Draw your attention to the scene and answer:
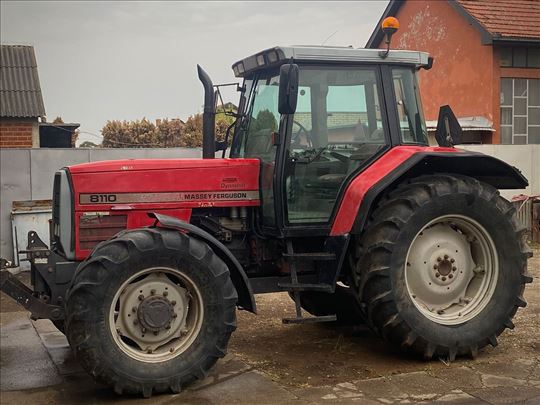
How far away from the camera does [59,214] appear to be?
535 cm

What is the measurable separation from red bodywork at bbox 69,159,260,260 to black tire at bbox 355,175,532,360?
127 cm

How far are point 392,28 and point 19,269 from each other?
650 centimetres

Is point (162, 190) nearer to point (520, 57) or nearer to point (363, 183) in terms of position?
point (363, 183)

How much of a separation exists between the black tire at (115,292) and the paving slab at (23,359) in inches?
33.1

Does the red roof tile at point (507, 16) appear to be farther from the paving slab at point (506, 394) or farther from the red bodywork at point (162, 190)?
the paving slab at point (506, 394)

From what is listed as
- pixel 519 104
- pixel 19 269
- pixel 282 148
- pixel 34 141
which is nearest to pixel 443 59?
pixel 519 104

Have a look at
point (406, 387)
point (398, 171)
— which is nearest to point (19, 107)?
point (398, 171)

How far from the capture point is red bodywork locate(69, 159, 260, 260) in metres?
5.27

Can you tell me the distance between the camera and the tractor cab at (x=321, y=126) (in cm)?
552

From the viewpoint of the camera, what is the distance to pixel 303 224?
558 cm

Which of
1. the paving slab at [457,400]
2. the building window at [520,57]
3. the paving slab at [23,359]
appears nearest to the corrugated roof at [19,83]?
the paving slab at [23,359]

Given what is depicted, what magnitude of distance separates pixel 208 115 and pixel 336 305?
83.1 inches

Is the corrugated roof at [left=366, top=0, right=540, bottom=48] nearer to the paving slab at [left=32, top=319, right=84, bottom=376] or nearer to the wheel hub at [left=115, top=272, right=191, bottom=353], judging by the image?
the paving slab at [left=32, top=319, right=84, bottom=376]

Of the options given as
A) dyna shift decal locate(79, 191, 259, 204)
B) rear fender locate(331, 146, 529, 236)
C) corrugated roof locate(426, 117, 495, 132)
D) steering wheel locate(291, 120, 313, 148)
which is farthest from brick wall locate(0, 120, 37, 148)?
rear fender locate(331, 146, 529, 236)
